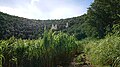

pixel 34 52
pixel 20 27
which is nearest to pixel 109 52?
pixel 34 52

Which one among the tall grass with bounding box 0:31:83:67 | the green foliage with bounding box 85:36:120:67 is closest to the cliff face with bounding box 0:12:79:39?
the tall grass with bounding box 0:31:83:67

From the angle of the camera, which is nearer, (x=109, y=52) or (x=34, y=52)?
(x=109, y=52)

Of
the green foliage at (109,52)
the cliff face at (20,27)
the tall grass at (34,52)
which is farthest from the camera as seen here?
the cliff face at (20,27)

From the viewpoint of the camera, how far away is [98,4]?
3547 cm

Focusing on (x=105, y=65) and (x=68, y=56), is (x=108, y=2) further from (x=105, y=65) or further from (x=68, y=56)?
(x=105, y=65)

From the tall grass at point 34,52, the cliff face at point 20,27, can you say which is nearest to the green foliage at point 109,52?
the tall grass at point 34,52

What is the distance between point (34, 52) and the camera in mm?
11562

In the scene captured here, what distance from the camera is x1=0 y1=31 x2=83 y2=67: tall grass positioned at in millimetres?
10406

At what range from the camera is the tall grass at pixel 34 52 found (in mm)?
10406

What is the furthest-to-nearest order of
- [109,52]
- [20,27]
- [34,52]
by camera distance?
[20,27]
[34,52]
[109,52]

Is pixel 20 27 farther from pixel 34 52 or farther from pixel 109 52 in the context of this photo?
pixel 109 52

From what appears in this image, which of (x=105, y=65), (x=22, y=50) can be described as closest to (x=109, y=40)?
(x=105, y=65)

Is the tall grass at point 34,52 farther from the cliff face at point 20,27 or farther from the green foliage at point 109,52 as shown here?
the cliff face at point 20,27

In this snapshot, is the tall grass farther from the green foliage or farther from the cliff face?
the cliff face
